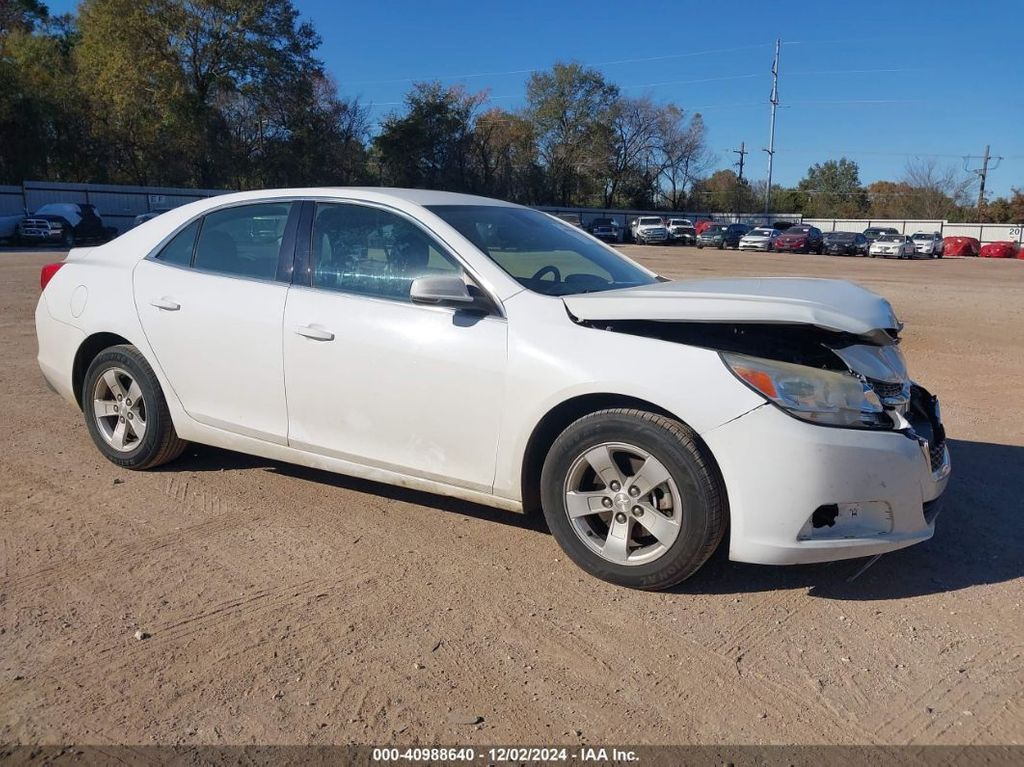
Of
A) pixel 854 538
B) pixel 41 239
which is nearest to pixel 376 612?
pixel 854 538

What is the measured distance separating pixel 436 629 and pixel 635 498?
3.15 ft

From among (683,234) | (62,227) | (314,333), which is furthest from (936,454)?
(683,234)

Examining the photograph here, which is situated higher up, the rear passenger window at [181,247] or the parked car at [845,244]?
the rear passenger window at [181,247]

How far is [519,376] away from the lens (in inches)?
146

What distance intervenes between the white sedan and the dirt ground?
294mm

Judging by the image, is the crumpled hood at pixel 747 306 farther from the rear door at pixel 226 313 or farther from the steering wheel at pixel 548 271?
the rear door at pixel 226 313

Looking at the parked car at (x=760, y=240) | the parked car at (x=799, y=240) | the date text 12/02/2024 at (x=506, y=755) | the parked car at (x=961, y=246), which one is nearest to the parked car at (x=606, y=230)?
the parked car at (x=760, y=240)

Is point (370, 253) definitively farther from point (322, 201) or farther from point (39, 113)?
point (39, 113)

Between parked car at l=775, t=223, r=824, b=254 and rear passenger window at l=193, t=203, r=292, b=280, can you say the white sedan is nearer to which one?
rear passenger window at l=193, t=203, r=292, b=280

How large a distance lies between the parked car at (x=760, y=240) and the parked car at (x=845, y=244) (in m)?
3.01

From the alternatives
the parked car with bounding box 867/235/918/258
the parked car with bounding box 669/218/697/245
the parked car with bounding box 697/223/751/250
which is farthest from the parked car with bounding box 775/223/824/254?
the parked car with bounding box 669/218/697/245

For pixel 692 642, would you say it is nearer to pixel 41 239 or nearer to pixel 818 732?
pixel 818 732

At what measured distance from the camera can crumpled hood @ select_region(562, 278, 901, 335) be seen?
11.3ft

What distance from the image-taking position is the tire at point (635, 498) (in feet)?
11.1
